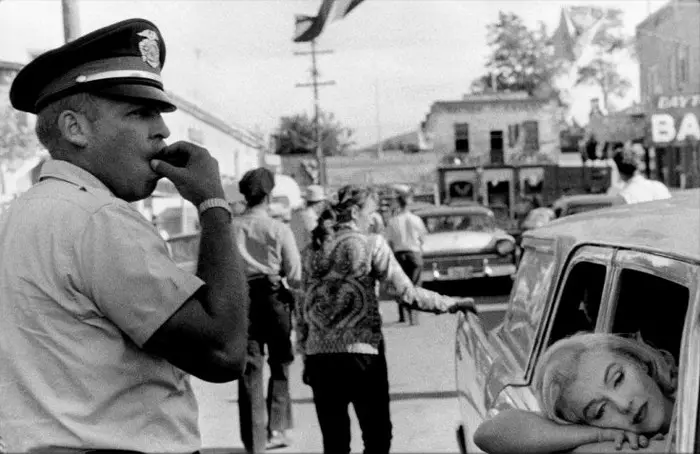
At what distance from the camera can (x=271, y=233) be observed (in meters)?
6.39

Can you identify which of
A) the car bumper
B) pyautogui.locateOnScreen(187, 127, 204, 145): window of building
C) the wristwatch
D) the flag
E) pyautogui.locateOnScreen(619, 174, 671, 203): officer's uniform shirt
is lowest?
the car bumper

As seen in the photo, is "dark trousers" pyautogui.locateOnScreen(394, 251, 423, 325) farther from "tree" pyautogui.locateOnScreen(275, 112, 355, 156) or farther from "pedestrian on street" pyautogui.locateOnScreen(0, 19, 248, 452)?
"tree" pyautogui.locateOnScreen(275, 112, 355, 156)

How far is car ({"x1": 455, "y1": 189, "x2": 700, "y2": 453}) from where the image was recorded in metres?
2.11

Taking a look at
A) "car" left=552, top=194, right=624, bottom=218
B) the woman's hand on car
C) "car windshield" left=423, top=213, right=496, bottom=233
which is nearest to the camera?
the woman's hand on car

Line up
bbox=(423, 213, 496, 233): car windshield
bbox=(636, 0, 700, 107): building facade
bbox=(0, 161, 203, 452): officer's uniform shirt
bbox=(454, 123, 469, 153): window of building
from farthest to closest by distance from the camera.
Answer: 1. bbox=(454, 123, 469, 153): window of building
2. bbox=(636, 0, 700, 107): building facade
3. bbox=(423, 213, 496, 233): car windshield
4. bbox=(0, 161, 203, 452): officer's uniform shirt

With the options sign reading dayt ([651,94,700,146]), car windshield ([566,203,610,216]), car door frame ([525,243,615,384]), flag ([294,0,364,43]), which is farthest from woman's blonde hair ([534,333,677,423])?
sign reading dayt ([651,94,700,146])

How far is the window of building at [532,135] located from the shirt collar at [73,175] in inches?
2514

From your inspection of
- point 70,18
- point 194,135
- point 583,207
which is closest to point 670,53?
point 194,135

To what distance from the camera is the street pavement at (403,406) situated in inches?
271

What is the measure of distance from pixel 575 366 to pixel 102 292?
3.71 feet

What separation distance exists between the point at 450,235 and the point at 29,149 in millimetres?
7337

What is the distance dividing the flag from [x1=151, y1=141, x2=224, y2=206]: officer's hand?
4625mm

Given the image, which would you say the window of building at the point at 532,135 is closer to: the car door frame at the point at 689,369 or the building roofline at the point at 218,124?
the building roofline at the point at 218,124

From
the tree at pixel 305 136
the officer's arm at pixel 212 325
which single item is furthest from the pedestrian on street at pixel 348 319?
the tree at pixel 305 136
